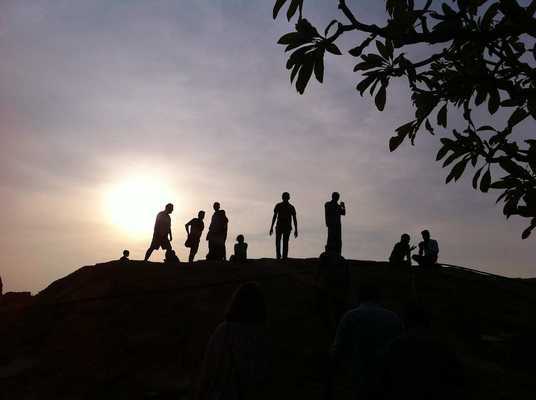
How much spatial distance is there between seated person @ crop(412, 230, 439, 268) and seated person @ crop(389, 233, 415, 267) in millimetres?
394

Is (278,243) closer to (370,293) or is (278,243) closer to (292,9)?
(370,293)

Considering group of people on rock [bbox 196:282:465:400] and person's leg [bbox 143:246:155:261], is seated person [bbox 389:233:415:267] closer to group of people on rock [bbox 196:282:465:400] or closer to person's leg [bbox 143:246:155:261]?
person's leg [bbox 143:246:155:261]

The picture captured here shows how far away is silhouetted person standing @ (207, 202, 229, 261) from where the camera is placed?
45.1ft

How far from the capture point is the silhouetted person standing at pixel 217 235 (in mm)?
13750

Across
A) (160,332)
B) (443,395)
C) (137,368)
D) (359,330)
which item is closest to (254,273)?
(160,332)

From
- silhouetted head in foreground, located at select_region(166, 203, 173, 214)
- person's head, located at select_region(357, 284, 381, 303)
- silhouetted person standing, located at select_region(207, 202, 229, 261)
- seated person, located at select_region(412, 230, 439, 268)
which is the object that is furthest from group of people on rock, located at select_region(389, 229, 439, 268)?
person's head, located at select_region(357, 284, 381, 303)

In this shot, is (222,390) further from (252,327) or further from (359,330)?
(359,330)

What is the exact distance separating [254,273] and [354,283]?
2.90 metres

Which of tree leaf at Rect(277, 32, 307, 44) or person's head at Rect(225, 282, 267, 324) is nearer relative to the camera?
tree leaf at Rect(277, 32, 307, 44)

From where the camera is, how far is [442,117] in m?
3.28

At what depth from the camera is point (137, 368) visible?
28.6 ft

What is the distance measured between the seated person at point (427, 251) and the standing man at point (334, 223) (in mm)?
3734

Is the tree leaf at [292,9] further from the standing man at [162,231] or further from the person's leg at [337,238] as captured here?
the standing man at [162,231]

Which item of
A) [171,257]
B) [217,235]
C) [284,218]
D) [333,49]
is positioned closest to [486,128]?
[333,49]
